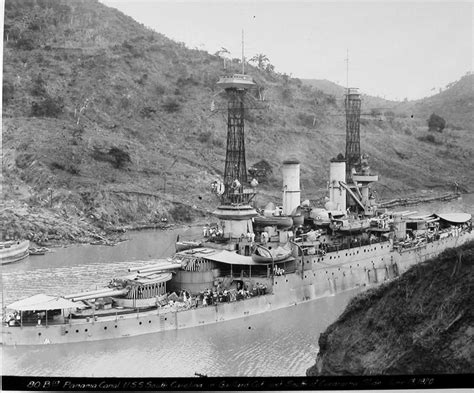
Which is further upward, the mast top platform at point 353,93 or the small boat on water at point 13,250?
the mast top platform at point 353,93

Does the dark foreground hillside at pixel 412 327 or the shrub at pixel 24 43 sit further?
the shrub at pixel 24 43

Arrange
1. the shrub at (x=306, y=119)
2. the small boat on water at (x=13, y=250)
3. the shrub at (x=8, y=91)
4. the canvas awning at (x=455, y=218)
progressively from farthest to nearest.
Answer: the shrub at (x=306, y=119)
the shrub at (x=8, y=91)
the canvas awning at (x=455, y=218)
the small boat on water at (x=13, y=250)

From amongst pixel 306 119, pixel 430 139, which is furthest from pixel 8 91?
pixel 430 139

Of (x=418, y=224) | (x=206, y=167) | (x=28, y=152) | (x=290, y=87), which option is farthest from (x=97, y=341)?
(x=290, y=87)

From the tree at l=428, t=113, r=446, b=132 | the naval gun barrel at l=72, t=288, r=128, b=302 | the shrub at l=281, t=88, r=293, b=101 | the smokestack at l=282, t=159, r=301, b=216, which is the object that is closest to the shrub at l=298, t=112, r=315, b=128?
the shrub at l=281, t=88, r=293, b=101

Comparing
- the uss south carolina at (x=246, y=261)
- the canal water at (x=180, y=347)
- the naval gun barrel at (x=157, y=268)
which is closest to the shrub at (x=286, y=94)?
the uss south carolina at (x=246, y=261)

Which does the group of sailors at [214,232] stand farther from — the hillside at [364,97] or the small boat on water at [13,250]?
the hillside at [364,97]

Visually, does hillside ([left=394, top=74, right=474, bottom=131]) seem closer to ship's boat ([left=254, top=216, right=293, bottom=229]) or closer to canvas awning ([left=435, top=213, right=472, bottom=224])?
canvas awning ([left=435, top=213, right=472, bottom=224])

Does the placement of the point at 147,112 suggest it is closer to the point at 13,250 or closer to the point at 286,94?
the point at 286,94
